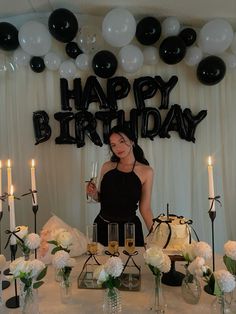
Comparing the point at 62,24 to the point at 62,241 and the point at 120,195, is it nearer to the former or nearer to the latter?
the point at 120,195

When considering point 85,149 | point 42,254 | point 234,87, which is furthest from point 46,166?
point 234,87

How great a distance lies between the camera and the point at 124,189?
2598 millimetres

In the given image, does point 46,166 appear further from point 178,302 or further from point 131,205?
point 178,302

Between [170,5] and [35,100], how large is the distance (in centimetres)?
154

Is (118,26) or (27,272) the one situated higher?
(118,26)

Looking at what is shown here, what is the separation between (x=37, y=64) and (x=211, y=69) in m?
1.61

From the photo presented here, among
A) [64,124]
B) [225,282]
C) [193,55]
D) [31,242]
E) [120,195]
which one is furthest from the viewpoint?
[64,124]

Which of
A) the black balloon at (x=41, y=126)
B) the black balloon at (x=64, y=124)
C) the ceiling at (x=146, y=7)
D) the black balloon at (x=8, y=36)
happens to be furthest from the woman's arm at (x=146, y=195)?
the black balloon at (x=8, y=36)

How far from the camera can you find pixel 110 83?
3.12 metres

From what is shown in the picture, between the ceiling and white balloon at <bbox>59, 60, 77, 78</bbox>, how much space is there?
1.61 ft

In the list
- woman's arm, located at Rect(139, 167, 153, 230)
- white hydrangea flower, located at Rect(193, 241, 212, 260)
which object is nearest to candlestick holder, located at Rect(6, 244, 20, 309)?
white hydrangea flower, located at Rect(193, 241, 212, 260)

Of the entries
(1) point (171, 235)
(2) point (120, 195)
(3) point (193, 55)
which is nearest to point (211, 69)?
(3) point (193, 55)

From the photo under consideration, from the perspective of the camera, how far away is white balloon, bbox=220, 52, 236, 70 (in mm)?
3010

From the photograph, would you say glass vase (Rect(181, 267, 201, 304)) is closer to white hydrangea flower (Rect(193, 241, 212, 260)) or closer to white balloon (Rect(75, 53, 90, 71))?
white hydrangea flower (Rect(193, 241, 212, 260))
